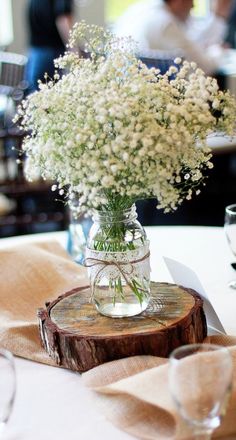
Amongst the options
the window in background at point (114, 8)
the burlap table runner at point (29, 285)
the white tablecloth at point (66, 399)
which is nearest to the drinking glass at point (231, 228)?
the white tablecloth at point (66, 399)

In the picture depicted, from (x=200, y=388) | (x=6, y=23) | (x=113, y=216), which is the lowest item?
(x=200, y=388)

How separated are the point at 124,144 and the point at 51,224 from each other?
3.42 m

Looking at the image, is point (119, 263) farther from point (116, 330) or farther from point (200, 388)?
point (200, 388)

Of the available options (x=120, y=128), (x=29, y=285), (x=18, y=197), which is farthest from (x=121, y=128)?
(x=18, y=197)

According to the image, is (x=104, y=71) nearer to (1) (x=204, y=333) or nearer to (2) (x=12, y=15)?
(1) (x=204, y=333)

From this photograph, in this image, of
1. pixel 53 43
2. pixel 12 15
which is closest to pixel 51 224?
pixel 53 43

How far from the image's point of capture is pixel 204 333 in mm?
1425

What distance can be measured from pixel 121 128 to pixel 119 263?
0.26 metres

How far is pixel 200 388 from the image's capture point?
1.02m

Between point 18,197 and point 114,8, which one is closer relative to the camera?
point 18,197

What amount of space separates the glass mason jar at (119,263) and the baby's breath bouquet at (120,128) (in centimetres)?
2

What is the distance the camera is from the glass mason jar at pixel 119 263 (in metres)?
1.38

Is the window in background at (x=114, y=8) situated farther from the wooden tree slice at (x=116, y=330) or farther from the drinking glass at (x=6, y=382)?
the drinking glass at (x=6, y=382)

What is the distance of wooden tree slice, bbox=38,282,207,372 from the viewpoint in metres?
1.33
